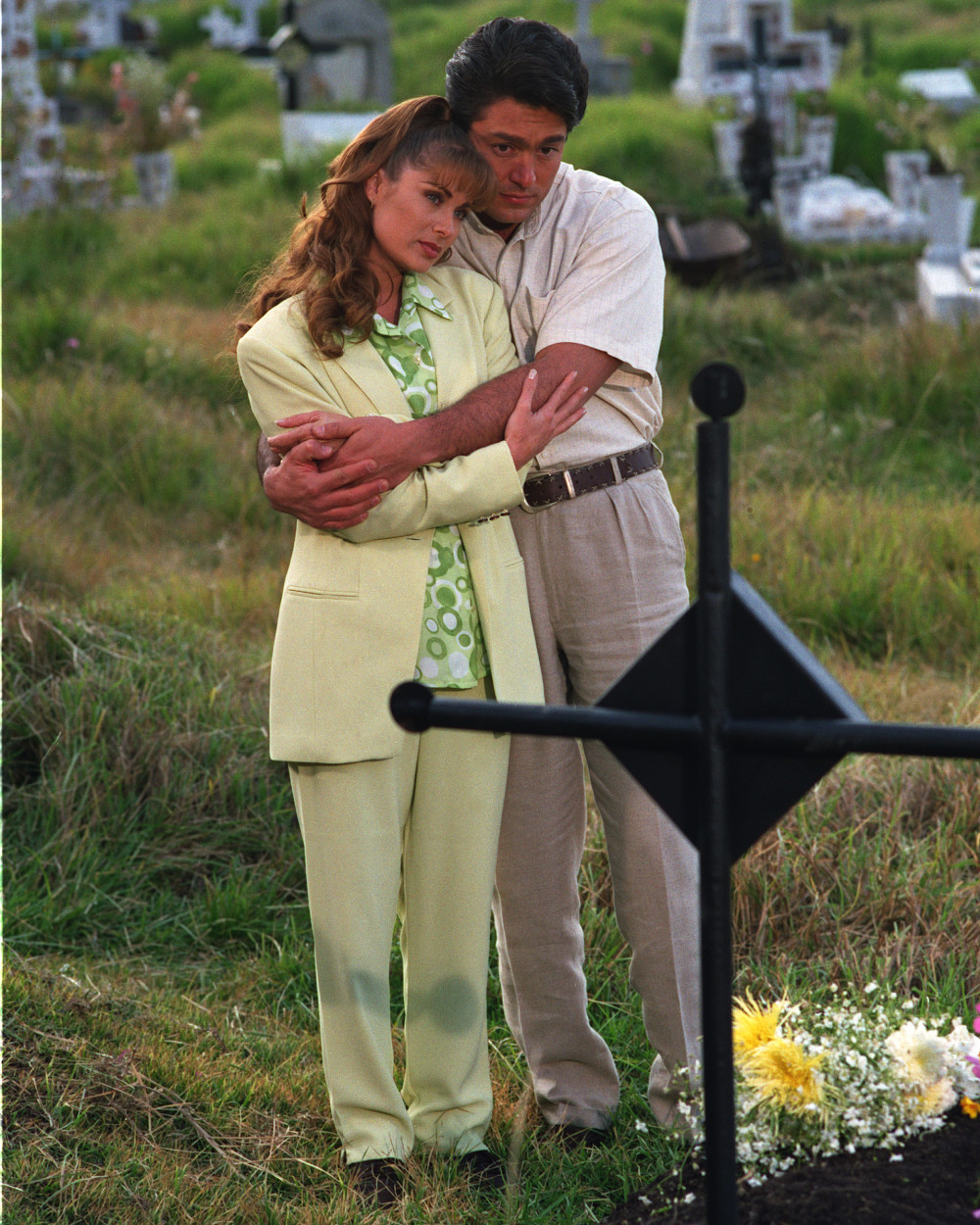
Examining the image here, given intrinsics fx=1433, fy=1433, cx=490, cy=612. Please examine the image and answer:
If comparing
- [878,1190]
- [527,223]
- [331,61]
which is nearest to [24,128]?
[331,61]

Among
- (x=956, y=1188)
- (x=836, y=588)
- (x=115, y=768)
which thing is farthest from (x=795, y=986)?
(x=836, y=588)

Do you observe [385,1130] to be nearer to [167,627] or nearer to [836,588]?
[167,627]

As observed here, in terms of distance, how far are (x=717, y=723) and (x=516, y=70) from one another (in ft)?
5.27

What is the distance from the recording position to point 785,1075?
1.97 metres

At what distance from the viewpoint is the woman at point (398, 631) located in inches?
95.2

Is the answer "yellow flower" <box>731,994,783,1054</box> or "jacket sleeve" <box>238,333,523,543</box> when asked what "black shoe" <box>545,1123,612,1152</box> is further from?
"jacket sleeve" <box>238,333,523,543</box>

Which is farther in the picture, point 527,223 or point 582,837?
point 582,837

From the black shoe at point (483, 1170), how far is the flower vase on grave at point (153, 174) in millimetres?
12664

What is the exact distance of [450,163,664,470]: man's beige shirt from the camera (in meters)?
2.53

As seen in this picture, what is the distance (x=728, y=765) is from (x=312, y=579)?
4.49ft

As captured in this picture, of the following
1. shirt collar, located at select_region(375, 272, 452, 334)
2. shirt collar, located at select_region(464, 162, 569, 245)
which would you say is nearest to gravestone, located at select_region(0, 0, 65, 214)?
shirt collar, located at select_region(464, 162, 569, 245)

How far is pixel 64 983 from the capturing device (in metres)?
3.21

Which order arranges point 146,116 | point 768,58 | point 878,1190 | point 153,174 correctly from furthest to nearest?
point 768,58
point 146,116
point 153,174
point 878,1190

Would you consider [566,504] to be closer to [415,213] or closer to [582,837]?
[415,213]
